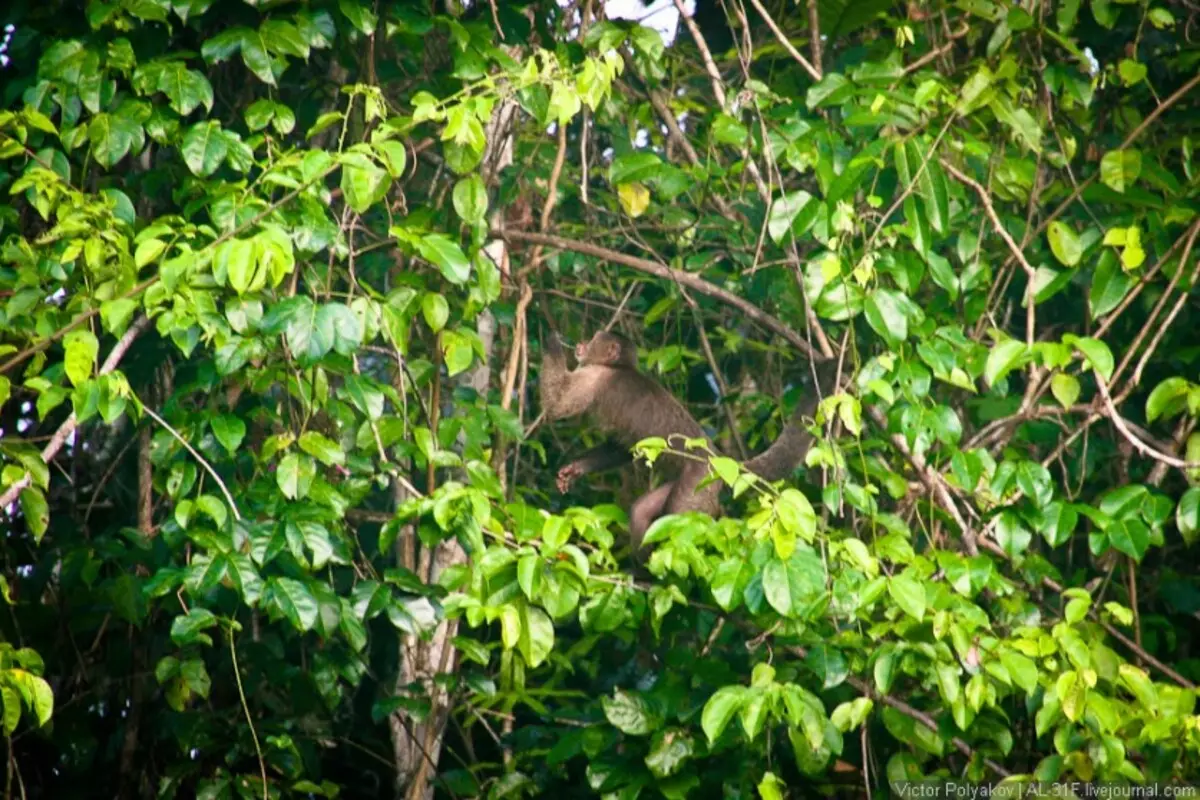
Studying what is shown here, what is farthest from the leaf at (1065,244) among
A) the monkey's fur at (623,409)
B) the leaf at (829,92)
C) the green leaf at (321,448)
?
the green leaf at (321,448)

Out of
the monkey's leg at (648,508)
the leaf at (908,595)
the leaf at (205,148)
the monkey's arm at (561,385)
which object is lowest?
the monkey's leg at (648,508)

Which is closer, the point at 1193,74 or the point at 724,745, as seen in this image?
the point at 724,745

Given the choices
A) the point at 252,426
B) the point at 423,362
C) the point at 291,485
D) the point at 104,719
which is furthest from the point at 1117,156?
the point at 104,719

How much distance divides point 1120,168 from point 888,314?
976 mm

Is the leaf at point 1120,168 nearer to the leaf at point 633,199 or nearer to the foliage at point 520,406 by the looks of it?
the foliage at point 520,406

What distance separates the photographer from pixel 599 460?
5902 millimetres

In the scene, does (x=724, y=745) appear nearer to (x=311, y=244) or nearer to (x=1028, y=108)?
(x=311, y=244)

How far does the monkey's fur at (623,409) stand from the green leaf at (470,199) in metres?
1.85

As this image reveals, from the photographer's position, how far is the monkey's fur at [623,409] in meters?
5.64

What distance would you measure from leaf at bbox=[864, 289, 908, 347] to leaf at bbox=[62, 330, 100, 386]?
6.98ft

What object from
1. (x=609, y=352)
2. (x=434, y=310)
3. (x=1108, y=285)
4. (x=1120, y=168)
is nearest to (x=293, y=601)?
(x=434, y=310)

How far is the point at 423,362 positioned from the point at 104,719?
1974 millimetres

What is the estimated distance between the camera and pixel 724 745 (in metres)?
3.87

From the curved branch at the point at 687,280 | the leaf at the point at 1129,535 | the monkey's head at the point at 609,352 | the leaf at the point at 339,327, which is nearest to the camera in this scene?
the leaf at the point at 339,327
